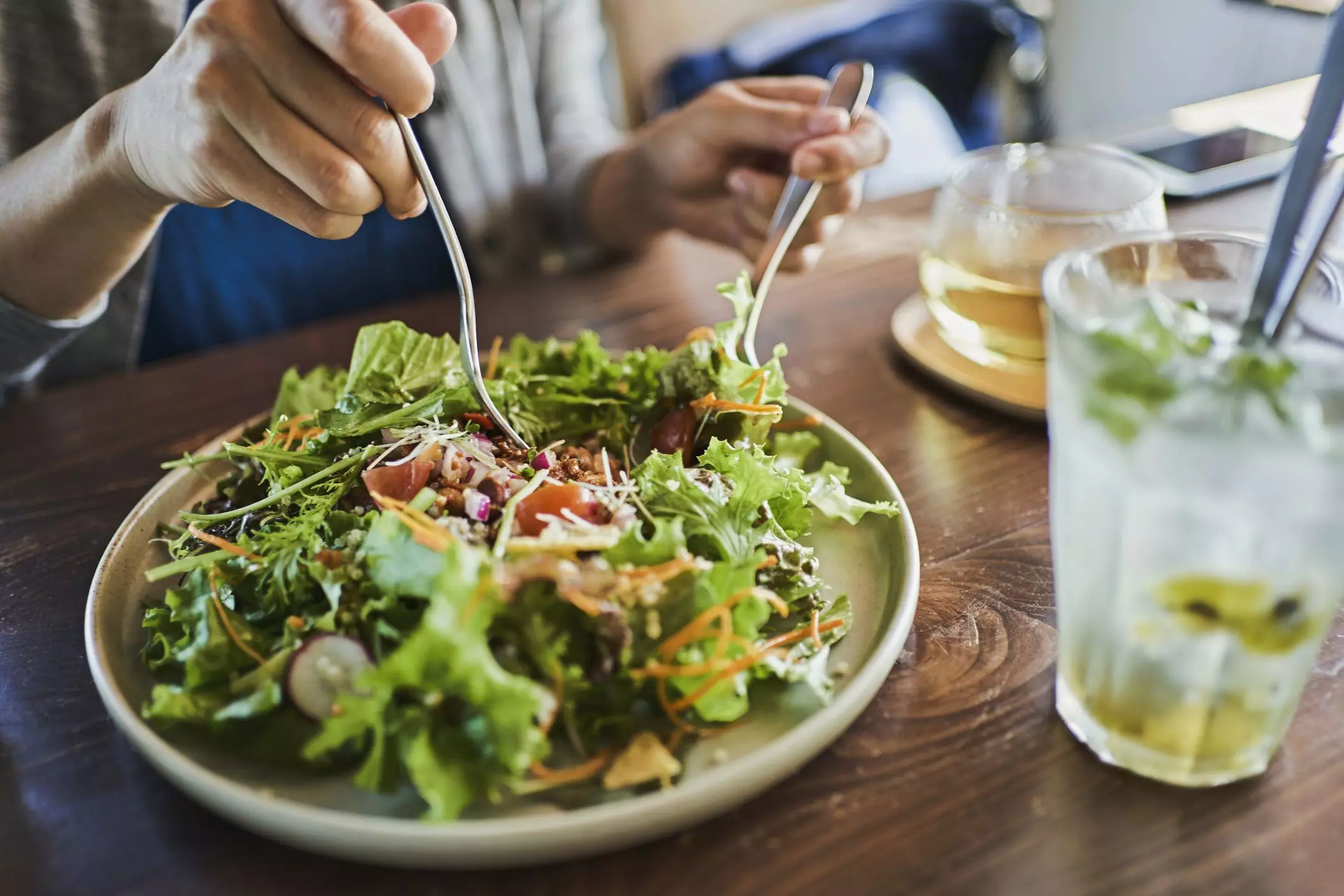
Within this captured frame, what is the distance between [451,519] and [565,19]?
2053mm

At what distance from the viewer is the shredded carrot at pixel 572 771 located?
77cm

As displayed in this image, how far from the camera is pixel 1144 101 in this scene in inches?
195

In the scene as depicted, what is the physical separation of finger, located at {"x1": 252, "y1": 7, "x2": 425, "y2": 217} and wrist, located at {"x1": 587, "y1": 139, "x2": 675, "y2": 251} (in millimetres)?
946

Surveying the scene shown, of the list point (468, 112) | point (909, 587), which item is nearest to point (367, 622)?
point (909, 587)

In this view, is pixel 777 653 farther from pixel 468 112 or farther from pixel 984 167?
pixel 468 112

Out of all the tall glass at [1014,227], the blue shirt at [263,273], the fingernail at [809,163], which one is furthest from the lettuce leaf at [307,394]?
the blue shirt at [263,273]

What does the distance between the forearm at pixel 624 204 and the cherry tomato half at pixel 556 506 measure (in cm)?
111

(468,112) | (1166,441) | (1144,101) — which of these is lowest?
(1144,101)

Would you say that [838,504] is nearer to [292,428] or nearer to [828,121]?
[292,428]

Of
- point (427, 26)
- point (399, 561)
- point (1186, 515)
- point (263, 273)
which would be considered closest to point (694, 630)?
point (399, 561)

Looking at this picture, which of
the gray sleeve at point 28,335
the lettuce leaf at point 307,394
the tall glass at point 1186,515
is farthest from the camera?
the gray sleeve at point 28,335

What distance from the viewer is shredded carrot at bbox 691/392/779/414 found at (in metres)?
1.15

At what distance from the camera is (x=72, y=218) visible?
144 cm

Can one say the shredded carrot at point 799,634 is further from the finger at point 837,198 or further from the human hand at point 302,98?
the finger at point 837,198
